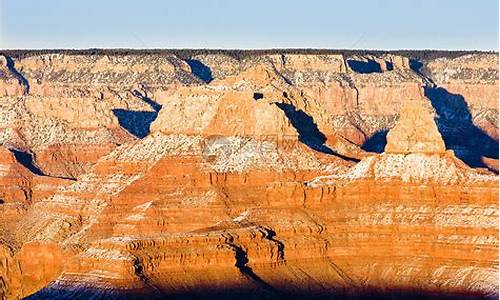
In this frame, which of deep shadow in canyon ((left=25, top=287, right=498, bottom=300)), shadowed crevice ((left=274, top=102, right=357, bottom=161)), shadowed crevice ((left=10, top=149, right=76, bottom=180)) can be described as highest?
shadowed crevice ((left=274, top=102, right=357, bottom=161))

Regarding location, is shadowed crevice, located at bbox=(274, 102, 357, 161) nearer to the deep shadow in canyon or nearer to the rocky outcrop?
the rocky outcrop

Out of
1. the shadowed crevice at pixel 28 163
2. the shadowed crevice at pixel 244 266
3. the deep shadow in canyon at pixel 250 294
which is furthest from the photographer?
the shadowed crevice at pixel 28 163

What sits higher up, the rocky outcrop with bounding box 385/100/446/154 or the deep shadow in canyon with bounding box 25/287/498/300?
the rocky outcrop with bounding box 385/100/446/154

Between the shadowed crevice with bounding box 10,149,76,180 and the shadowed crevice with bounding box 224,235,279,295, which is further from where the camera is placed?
the shadowed crevice with bounding box 10,149,76,180

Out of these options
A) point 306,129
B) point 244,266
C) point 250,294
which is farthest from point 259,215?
point 306,129

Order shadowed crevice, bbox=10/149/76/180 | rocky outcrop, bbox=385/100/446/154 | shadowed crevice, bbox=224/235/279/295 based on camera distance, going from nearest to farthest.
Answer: shadowed crevice, bbox=224/235/279/295
rocky outcrop, bbox=385/100/446/154
shadowed crevice, bbox=10/149/76/180

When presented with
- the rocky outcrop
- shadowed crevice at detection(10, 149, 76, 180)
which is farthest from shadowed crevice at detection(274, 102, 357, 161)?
shadowed crevice at detection(10, 149, 76, 180)

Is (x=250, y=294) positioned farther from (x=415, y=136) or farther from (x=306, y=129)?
(x=306, y=129)

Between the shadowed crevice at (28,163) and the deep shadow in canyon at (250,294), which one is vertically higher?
the shadowed crevice at (28,163)

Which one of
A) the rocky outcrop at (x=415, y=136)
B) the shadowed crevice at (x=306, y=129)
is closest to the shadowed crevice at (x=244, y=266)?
the rocky outcrop at (x=415, y=136)

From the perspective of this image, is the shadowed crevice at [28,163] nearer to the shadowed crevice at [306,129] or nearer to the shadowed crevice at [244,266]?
the shadowed crevice at [306,129]

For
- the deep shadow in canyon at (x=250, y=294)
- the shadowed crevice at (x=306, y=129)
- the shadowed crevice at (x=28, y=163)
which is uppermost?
the shadowed crevice at (x=306, y=129)
